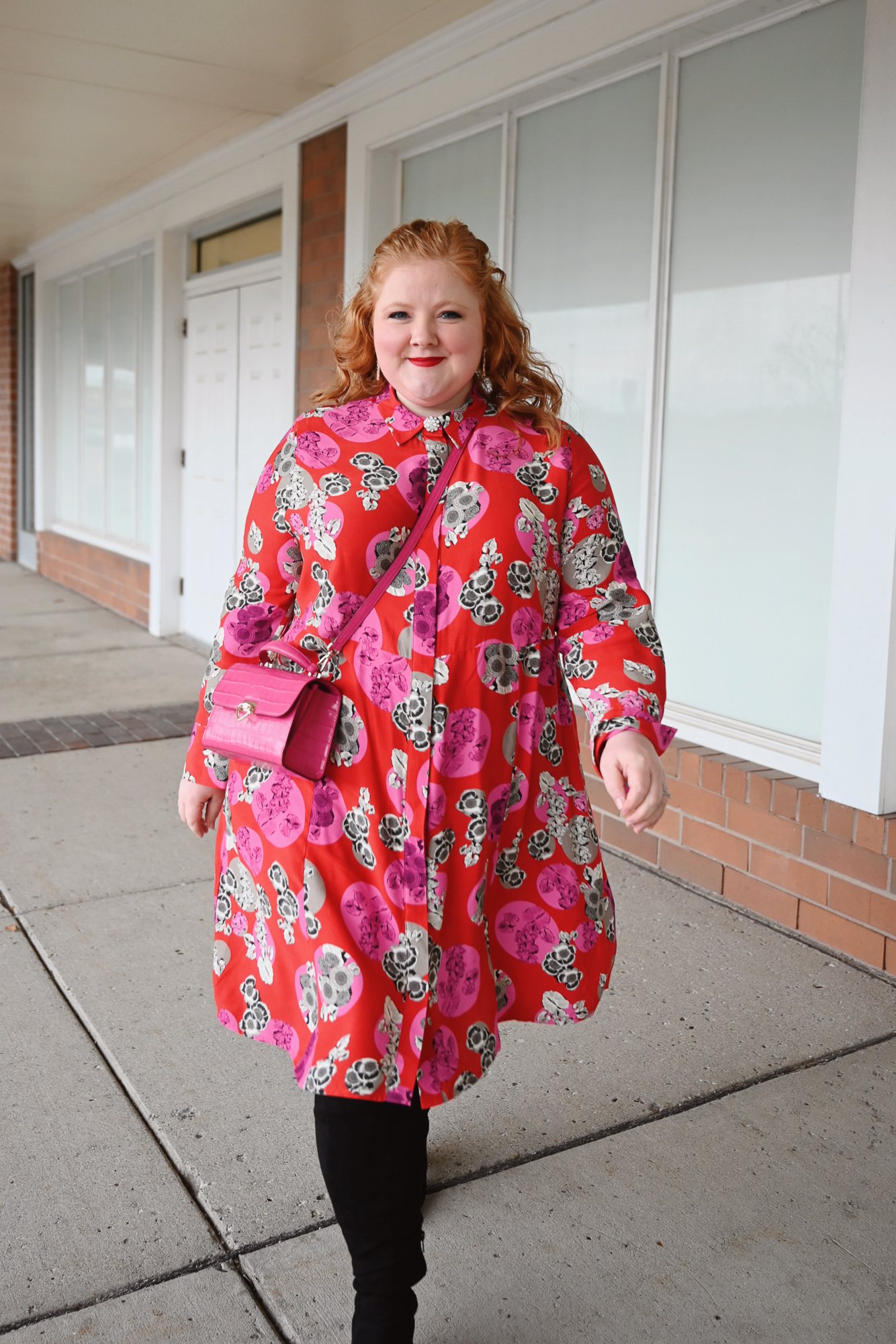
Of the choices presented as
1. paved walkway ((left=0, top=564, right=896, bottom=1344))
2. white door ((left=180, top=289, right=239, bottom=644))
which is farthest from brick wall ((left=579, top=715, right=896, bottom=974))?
white door ((left=180, top=289, right=239, bottom=644))

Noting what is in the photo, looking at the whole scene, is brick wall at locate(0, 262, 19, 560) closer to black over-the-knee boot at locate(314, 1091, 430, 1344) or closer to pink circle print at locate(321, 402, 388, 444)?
pink circle print at locate(321, 402, 388, 444)

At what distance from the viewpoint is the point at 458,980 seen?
69.4 inches

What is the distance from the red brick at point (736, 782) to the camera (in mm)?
3721

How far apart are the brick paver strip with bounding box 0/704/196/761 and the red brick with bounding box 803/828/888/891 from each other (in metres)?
3.14

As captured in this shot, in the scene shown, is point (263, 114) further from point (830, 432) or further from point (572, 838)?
point (572, 838)

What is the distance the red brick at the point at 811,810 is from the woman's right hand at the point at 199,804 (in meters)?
2.08

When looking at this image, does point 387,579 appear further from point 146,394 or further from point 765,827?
point 146,394

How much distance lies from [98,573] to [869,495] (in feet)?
25.4

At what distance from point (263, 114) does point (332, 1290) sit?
5.84 metres

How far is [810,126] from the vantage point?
141 inches

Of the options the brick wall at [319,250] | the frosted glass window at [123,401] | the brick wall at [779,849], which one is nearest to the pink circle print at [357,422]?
the brick wall at [779,849]

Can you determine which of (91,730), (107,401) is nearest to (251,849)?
(91,730)

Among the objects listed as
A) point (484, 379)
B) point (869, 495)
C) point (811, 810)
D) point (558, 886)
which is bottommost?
point (811, 810)

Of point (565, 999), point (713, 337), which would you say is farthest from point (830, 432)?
point (565, 999)
